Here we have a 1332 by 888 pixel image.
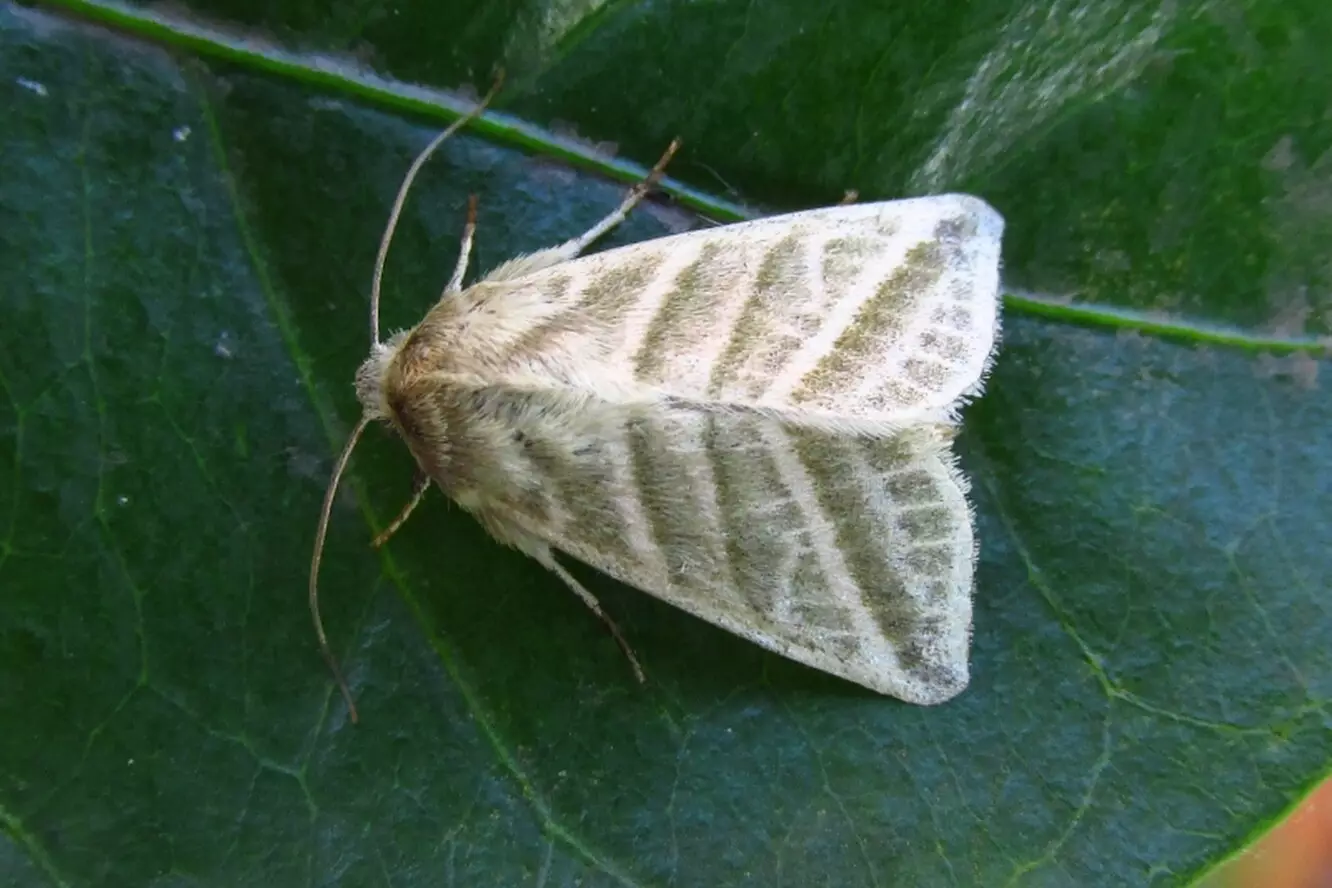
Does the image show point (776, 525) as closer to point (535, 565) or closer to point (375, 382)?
point (535, 565)

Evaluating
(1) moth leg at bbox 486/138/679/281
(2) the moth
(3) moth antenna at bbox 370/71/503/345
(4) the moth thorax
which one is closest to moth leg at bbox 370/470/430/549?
(2) the moth

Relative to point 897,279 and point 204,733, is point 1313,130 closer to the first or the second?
point 897,279

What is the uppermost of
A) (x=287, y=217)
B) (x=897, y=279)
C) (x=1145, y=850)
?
(x=897, y=279)

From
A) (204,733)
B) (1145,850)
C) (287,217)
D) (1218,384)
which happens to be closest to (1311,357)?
(1218,384)

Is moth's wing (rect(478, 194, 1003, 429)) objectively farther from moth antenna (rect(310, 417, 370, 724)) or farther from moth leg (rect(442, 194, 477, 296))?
moth antenna (rect(310, 417, 370, 724))

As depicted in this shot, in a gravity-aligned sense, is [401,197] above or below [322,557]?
above

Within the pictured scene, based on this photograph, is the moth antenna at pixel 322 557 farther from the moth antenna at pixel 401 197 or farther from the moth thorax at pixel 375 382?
the moth antenna at pixel 401 197

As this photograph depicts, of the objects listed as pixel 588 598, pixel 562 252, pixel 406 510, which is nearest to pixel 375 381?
pixel 406 510
